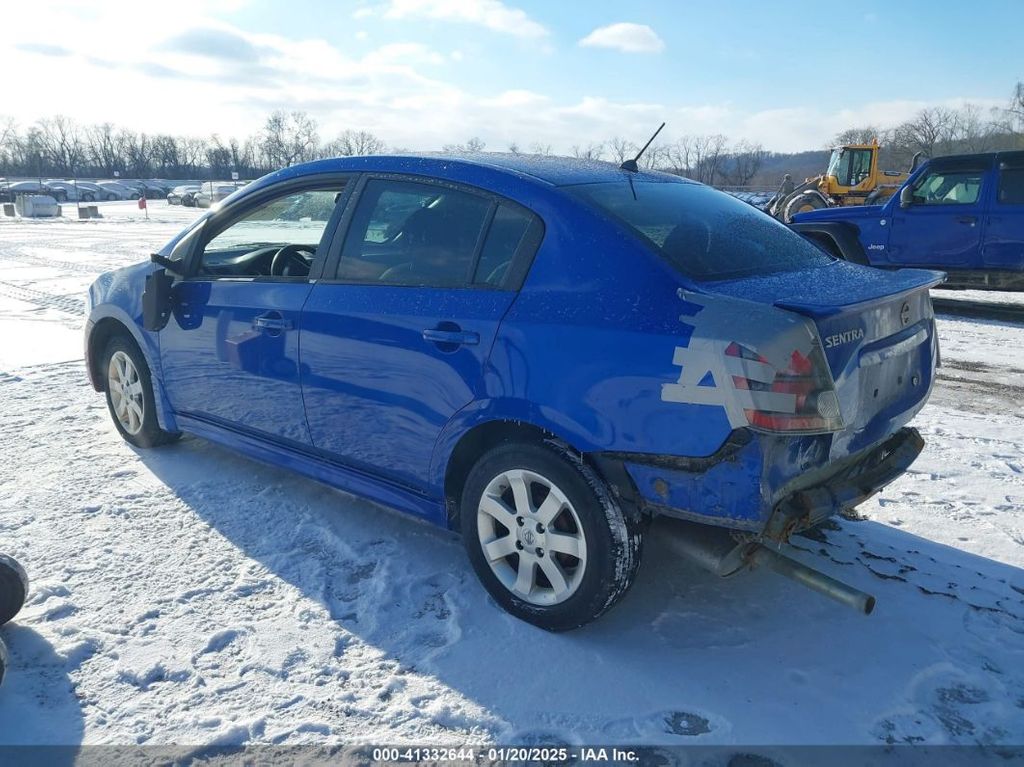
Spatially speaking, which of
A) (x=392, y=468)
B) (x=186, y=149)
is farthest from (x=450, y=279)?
(x=186, y=149)

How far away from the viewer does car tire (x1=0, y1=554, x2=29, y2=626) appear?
2760 millimetres

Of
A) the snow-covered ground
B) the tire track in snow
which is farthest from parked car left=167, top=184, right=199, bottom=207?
the snow-covered ground

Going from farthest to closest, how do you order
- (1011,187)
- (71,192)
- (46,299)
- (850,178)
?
(71,192)
(850,178)
(46,299)
(1011,187)

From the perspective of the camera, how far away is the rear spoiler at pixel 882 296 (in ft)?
7.86

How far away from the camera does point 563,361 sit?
2.62 metres

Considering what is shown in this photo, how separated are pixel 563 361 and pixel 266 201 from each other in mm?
2130

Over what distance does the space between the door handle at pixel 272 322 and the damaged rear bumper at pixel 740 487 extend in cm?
170

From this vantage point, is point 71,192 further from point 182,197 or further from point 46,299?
point 46,299

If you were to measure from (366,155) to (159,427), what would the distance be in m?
2.22

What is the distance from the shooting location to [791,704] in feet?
8.15

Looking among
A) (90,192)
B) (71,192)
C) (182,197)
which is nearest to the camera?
(182,197)

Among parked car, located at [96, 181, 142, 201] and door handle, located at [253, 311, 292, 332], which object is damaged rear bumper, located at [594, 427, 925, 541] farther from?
parked car, located at [96, 181, 142, 201]

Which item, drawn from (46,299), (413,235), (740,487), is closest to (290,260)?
(413,235)

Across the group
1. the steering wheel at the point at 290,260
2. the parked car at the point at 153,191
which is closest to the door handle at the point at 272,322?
the steering wheel at the point at 290,260
